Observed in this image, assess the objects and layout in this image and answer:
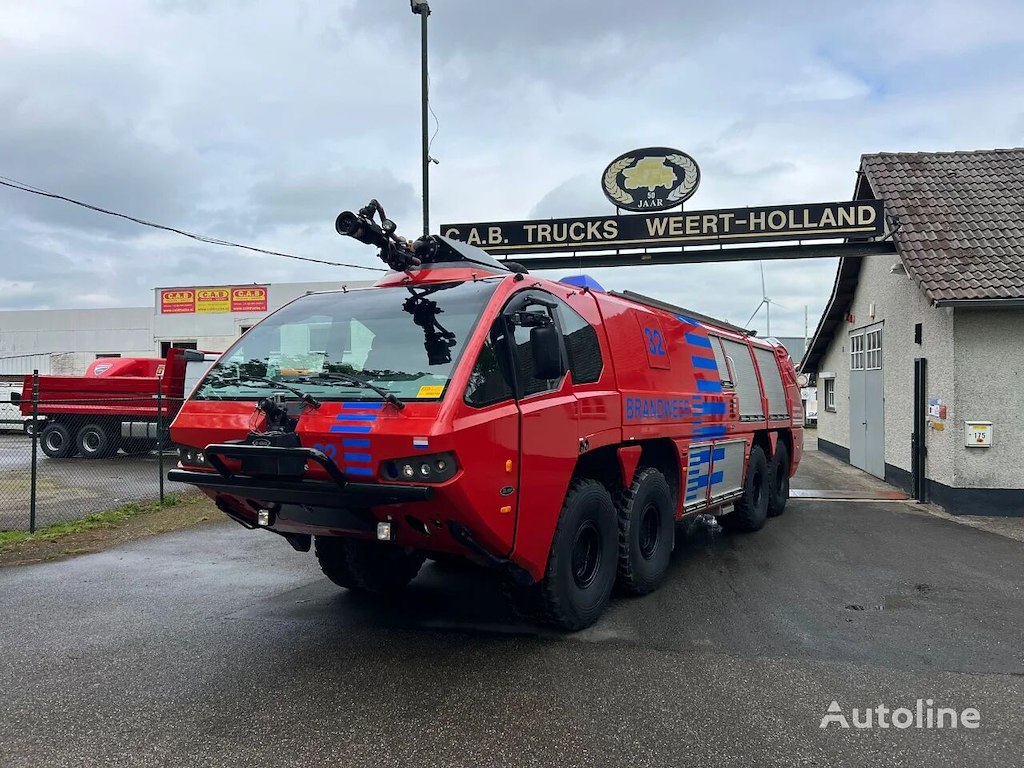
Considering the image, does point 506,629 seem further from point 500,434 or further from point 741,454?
point 741,454

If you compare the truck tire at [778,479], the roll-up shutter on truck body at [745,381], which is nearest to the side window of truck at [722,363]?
the roll-up shutter on truck body at [745,381]

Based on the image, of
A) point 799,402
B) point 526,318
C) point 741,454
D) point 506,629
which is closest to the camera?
point 526,318

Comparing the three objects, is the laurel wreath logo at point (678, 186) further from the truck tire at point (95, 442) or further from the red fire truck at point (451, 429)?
the truck tire at point (95, 442)

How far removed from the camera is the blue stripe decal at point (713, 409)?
7.09 metres

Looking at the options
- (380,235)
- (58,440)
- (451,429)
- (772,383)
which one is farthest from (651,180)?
(58,440)

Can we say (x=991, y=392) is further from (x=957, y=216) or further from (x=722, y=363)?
(x=722, y=363)

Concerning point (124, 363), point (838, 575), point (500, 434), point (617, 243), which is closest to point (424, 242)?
point (500, 434)

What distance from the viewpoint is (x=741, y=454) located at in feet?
26.8

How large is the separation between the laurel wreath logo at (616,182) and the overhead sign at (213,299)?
73.6 ft

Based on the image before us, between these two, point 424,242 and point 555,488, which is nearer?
point 555,488

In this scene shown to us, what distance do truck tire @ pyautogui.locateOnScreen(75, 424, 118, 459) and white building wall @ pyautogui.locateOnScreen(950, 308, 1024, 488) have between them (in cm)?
1655

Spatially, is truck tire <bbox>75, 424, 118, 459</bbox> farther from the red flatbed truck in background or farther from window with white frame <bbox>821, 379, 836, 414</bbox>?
window with white frame <bbox>821, 379, 836, 414</bbox>

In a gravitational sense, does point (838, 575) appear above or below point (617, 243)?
below

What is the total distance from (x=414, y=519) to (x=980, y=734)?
293cm
